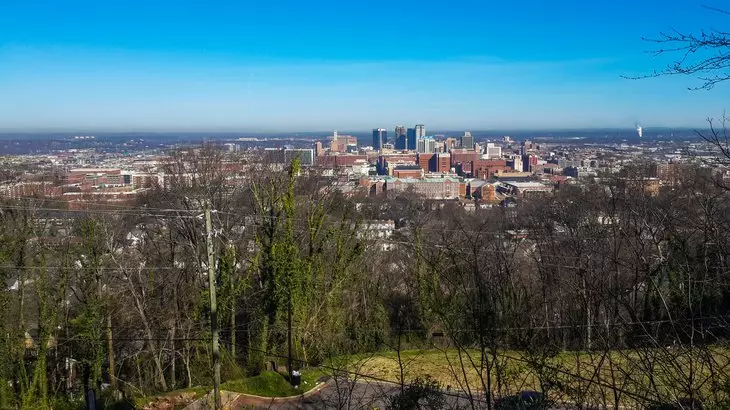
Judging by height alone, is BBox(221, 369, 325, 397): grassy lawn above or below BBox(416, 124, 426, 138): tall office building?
below

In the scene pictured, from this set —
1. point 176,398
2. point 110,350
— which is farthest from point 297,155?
point 176,398

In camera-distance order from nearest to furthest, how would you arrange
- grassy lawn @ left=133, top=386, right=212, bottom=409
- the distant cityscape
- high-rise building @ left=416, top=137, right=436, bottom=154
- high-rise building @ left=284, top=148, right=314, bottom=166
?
grassy lawn @ left=133, top=386, right=212, bottom=409, high-rise building @ left=284, top=148, right=314, bottom=166, the distant cityscape, high-rise building @ left=416, top=137, right=436, bottom=154

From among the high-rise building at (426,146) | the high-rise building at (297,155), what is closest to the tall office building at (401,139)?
the high-rise building at (426,146)

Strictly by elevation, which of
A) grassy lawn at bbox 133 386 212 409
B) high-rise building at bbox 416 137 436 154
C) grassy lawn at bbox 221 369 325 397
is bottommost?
grassy lawn at bbox 221 369 325 397

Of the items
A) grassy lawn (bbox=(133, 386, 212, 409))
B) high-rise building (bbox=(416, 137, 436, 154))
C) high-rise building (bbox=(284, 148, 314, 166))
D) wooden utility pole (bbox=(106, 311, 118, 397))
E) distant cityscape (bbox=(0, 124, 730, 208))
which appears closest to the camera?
grassy lawn (bbox=(133, 386, 212, 409))

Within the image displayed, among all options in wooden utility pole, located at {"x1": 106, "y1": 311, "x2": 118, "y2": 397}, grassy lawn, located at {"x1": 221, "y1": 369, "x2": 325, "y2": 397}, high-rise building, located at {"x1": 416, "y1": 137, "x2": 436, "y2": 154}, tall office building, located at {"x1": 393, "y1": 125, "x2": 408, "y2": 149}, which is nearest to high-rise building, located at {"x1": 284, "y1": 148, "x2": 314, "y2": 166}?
grassy lawn, located at {"x1": 221, "y1": 369, "x2": 325, "y2": 397}

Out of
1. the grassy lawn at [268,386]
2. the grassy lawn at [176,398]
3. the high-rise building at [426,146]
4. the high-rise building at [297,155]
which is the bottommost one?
the grassy lawn at [268,386]

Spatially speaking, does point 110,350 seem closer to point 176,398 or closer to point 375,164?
point 176,398

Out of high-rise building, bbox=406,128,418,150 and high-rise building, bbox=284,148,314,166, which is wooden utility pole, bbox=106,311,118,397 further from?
high-rise building, bbox=406,128,418,150

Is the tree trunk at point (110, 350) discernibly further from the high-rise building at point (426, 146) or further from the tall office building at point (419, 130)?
the tall office building at point (419, 130)
